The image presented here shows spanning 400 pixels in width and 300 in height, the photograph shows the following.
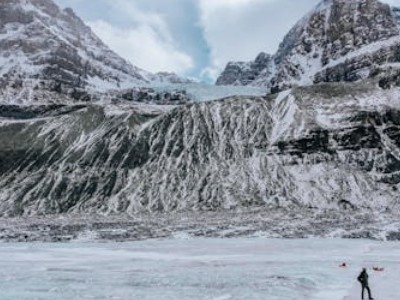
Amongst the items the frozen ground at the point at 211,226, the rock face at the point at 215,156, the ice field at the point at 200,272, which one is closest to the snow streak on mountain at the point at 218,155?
the rock face at the point at 215,156

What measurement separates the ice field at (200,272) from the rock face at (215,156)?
5611 centimetres

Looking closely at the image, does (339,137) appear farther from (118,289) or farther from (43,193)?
(118,289)

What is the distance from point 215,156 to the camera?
154625 millimetres

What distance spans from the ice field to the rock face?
184 feet

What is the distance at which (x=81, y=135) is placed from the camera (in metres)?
175

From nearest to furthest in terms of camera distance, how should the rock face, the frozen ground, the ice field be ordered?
1. the ice field
2. the frozen ground
3. the rock face

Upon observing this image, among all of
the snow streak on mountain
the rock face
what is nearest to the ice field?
the snow streak on mountain

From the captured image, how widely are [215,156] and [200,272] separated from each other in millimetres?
105447

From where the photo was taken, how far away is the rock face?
135750 millimetres

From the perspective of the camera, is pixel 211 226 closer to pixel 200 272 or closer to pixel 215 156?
pixel 215 156

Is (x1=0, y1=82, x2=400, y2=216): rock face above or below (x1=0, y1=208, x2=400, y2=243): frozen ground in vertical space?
above

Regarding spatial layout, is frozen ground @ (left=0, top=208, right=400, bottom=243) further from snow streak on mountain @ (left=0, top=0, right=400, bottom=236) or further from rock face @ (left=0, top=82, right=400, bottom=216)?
rock face @ (left=0, top=82, right=400, bottom=216)

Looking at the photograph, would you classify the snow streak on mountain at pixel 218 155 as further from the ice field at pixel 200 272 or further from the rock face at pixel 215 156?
the ice field at pixel 200 272

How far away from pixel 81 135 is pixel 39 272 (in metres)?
127
